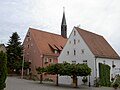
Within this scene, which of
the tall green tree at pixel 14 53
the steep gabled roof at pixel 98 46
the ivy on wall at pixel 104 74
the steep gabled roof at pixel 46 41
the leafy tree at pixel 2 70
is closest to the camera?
the leafy tree at pixel 2 70

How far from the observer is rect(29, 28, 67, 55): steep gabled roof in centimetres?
5553

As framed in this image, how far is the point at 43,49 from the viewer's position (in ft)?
181

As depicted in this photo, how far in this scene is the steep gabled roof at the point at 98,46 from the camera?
4367 cm

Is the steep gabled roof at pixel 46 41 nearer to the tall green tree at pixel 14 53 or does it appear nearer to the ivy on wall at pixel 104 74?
the tall green tree at pixel 14 53

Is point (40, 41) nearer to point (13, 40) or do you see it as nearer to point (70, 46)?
point (13, 40)

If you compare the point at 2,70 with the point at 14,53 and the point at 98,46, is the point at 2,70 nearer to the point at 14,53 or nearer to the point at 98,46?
the point at 98,46

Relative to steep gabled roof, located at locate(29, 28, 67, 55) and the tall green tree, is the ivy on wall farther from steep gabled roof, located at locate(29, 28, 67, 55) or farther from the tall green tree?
the tall green tree

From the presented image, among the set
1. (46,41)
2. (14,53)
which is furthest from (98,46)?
(14,53)

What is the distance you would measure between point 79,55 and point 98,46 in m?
4.88

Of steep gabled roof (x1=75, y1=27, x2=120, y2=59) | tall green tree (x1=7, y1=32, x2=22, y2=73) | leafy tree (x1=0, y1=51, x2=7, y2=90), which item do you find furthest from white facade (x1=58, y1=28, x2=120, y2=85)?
A: leafy tree (x1=0, y1=51, x2=7, y2=90)

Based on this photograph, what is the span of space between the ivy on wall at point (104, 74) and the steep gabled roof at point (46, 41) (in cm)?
1585

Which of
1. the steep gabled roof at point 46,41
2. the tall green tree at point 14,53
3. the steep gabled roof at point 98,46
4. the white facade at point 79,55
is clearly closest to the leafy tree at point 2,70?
the white facade at point 79,55

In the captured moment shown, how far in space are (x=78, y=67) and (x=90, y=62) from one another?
7.81 metres

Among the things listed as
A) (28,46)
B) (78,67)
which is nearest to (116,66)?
(78,67)
